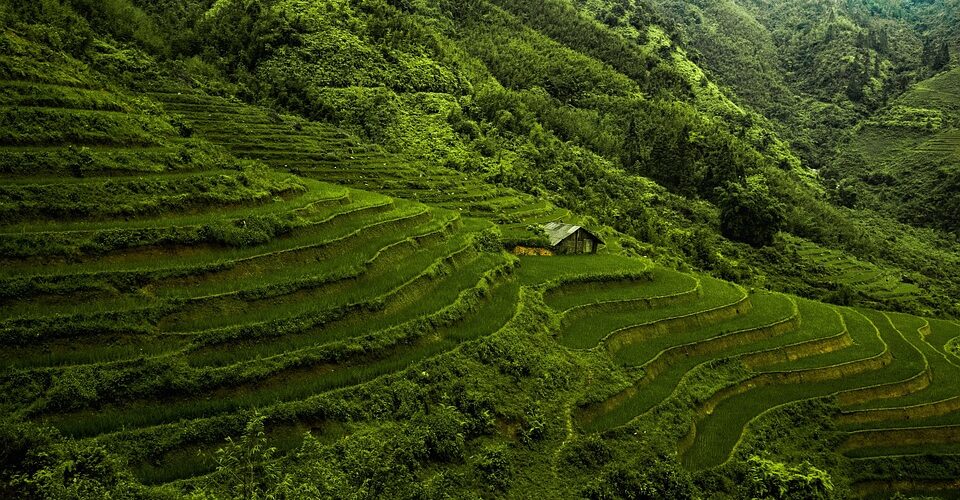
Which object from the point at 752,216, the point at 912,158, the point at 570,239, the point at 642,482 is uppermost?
the point at 642,482

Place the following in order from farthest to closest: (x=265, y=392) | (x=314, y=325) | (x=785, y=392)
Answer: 1. (x=785, y=392)
2. (x=314, y=325)
3. (x=265, y=392)

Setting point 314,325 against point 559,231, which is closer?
point 314,325

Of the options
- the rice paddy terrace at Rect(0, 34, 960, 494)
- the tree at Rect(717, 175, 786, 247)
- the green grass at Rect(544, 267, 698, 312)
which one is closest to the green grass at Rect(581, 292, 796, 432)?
the rice paddy terrace at Rect(0, 34, 960, 494)

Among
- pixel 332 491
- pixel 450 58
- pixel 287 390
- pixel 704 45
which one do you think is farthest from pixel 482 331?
pixel 704 45

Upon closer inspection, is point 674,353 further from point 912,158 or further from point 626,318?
point 912,158

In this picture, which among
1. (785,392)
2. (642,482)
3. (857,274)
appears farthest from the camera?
(857,274)

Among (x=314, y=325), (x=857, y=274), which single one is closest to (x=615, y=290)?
(x=314, y=325)
